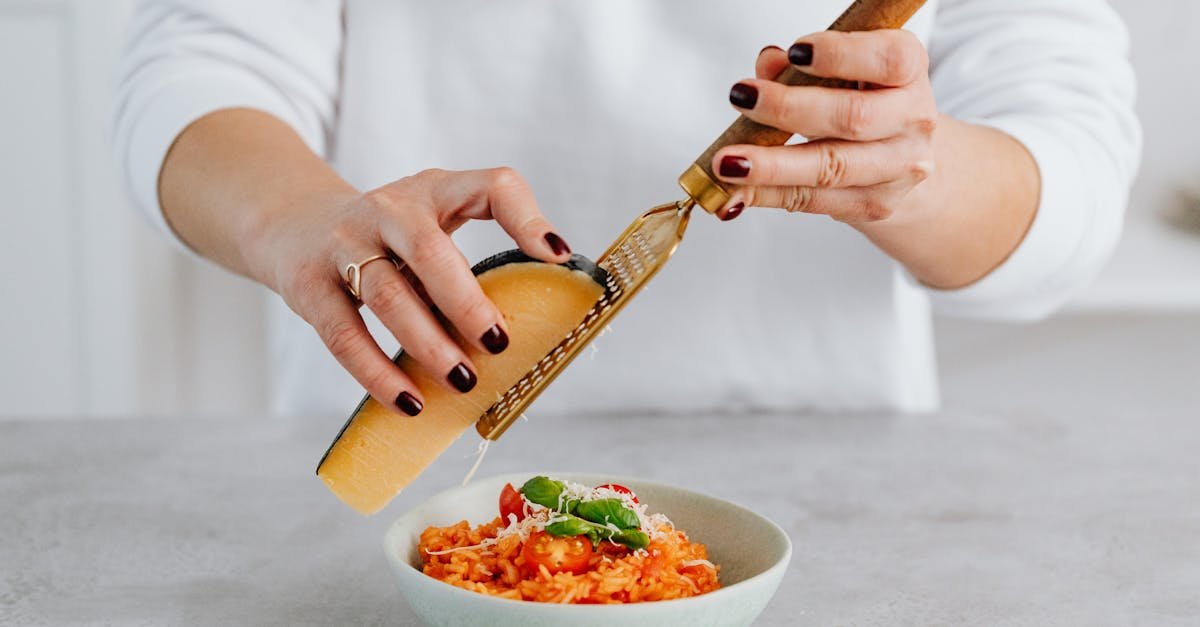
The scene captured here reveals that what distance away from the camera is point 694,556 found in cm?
95

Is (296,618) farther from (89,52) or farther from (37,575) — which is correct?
(89,52)

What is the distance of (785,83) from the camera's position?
0.91 m

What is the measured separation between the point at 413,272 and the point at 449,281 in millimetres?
53

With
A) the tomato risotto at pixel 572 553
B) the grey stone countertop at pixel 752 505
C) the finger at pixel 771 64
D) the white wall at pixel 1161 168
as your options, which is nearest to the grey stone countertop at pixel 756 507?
the grey stone countertop at pixel 752 505

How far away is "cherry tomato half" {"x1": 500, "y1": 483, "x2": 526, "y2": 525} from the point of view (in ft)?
3.20

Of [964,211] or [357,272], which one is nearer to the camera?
[357,272]

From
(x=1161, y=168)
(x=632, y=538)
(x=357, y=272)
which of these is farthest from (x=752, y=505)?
(x=1161, y=168)

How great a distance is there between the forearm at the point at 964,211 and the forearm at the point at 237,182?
535mm

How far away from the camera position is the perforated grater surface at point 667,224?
883 millimetres

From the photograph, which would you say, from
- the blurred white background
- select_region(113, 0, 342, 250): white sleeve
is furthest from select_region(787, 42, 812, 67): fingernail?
the blurred white background

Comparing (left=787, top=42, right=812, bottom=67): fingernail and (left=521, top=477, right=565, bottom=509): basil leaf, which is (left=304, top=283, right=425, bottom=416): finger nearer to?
(left=521, top=477, right=565, bottom=509): basil leaf

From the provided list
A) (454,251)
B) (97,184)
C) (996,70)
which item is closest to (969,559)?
(454,251)

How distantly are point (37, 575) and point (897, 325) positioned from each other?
1.14 metres

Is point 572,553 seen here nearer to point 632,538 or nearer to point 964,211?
point 632,538
